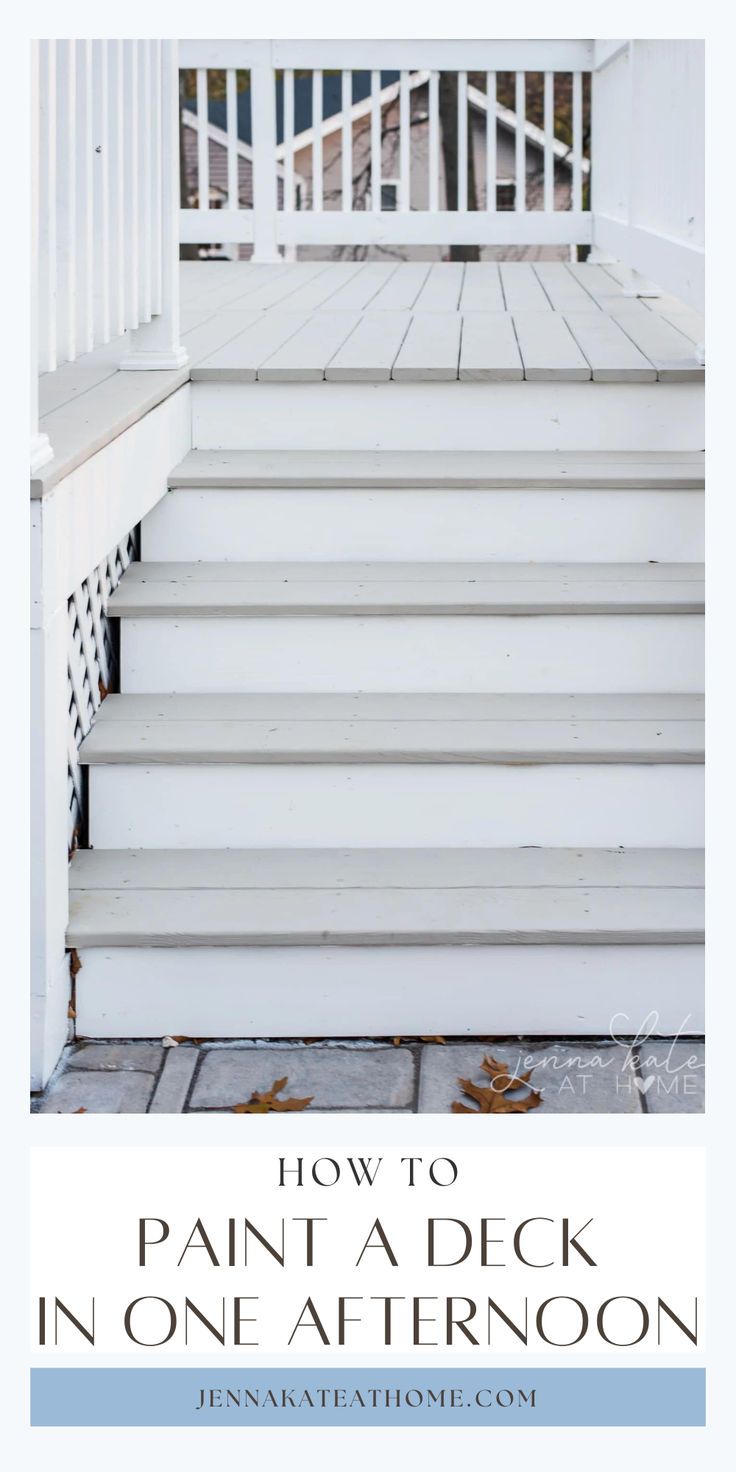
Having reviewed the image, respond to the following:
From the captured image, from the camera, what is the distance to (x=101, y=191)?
3023 mm

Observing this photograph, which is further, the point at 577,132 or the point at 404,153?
the point at 404,153

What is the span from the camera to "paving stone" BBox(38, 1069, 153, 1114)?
2.36m

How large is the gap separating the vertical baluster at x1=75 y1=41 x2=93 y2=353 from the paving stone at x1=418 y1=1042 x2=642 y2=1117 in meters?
1.49

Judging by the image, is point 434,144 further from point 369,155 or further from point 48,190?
point 369,155

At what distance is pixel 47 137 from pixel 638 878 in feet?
5.24

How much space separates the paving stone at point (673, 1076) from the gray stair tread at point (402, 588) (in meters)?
0.91

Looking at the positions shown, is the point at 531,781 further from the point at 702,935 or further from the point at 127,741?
the point at 127,741

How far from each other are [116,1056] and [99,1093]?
5.0 inches

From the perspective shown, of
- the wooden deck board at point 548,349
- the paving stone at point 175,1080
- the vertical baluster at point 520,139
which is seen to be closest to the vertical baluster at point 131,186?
the wooden deck board at point 548,349

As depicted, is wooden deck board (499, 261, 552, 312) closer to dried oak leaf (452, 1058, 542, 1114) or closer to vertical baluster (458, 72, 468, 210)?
vertical baluster (458, 72, 468, 210)

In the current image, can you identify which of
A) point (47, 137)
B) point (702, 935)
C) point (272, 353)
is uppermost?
point (47, 137)

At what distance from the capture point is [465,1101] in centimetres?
238

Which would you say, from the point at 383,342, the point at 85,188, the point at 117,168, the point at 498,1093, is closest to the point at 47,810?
the point at 498,1093

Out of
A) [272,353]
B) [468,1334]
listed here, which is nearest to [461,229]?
[272,353]
